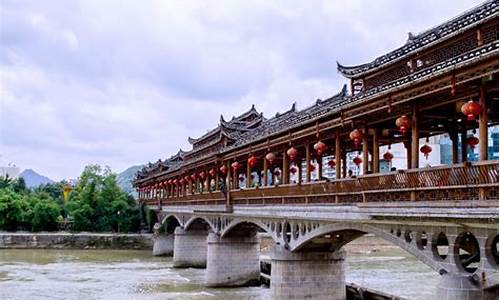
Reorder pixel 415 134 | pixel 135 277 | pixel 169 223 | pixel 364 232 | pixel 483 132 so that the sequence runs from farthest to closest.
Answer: pixel 169 223
pixel 135 277
pixel 364 232
pixel 415 134
pixel 483 132

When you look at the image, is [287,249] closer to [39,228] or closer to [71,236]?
[71,236]

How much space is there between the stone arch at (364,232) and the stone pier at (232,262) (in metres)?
9.70

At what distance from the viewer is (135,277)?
33031 mm

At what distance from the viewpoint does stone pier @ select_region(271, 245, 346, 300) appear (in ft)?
66.0

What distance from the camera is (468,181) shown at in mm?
10680

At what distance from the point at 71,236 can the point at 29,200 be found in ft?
30.1

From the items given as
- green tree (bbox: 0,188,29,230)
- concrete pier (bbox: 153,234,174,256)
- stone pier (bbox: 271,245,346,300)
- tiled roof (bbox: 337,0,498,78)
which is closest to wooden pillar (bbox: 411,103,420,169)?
tiled roof (bbox: 337,0,498,78)

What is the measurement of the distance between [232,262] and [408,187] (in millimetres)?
17833

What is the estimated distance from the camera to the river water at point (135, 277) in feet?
88.4

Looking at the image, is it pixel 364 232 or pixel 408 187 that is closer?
pixel 408 187

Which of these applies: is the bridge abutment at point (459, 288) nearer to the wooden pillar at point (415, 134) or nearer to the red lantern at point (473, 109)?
the wooden pillar at point (415, 134)

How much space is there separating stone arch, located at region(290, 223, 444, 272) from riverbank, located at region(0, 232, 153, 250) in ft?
116

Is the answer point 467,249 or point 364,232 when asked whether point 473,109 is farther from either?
point 364,232

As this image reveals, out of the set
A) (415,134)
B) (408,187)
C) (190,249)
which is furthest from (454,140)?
(190,249)
